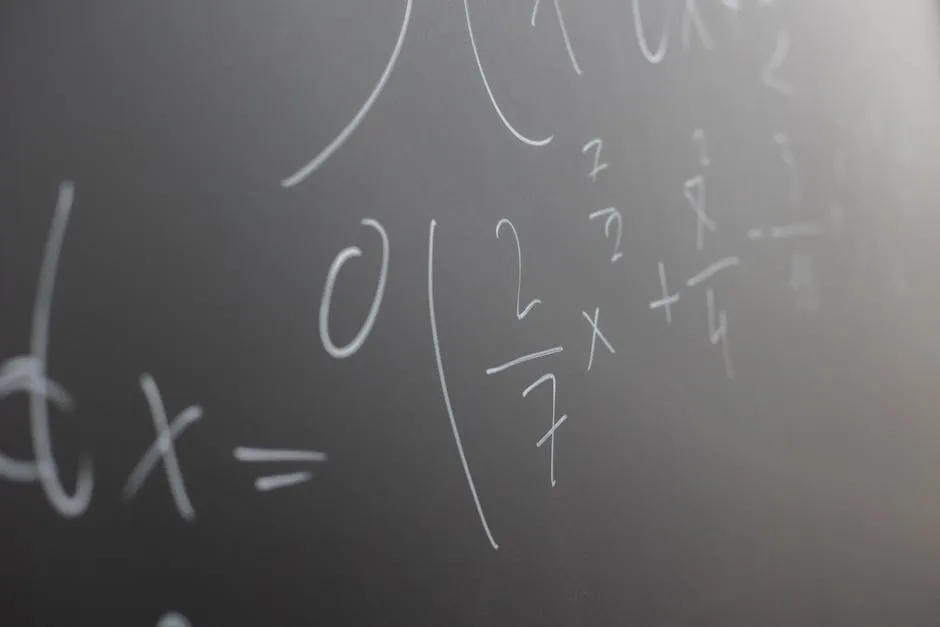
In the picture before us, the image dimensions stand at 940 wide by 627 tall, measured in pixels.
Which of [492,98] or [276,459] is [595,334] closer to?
[492,98]

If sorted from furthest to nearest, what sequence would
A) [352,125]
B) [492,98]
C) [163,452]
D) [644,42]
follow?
[644,42], [492,98], [352,125], [163,452]

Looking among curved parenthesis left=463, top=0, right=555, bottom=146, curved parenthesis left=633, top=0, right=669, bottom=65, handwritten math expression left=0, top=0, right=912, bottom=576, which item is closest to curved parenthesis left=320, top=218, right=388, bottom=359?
handwritten math expression left=0, top=0, right=912, bottom=576

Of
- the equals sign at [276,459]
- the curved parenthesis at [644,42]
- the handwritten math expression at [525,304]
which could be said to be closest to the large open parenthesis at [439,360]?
the handwritten math expression at [525,304]

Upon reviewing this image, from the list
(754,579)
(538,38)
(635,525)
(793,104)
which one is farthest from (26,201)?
(793,104)

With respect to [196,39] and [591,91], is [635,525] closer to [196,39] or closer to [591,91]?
[591,91]

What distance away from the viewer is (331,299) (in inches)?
19.4

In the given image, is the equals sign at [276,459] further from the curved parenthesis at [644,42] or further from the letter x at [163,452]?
the curved parenthesis at [644,42]

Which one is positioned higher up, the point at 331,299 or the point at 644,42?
the point at 644,42

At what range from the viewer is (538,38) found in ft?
2.25

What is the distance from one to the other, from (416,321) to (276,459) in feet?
0.46

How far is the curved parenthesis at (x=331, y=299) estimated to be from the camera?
488 millimetres

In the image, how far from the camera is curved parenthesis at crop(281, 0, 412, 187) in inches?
18.8

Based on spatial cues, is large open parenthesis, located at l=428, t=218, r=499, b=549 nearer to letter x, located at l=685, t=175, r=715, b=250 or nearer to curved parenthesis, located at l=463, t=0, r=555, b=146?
curved parenthesis, located at l=463, t=0, r=555, b=146

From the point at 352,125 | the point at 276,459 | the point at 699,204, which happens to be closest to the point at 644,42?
the point at 699,204
